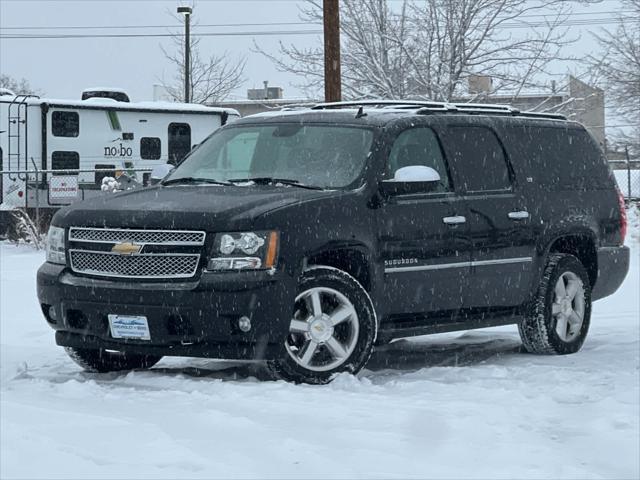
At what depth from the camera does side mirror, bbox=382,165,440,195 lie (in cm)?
840

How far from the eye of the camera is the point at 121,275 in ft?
25.6

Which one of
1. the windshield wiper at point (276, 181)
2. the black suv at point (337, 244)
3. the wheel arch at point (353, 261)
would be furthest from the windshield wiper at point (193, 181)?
the wheel arch at point (353, 261)

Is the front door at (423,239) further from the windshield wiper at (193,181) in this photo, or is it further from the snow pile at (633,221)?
the snow pile at (633,221)

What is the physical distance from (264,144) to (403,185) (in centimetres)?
109

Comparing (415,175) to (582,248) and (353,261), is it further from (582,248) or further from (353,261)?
(582,248)

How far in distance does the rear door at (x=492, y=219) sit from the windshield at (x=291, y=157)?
33.8 inches

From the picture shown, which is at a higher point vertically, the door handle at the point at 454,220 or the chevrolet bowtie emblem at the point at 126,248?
the door handle at the point at 454,220

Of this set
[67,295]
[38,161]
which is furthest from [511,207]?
Answer: [38,161]

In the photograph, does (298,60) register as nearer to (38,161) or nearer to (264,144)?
(38,161)

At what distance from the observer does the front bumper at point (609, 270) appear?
33.9 ft

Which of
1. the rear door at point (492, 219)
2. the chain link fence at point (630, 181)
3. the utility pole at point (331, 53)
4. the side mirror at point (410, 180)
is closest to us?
the side mirror at point (410, 180)

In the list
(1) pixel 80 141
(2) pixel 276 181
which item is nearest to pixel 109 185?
(1) pixel 80 141

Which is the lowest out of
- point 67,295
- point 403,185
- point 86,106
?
point 67,295

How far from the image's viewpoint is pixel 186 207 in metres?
Answer: 7.75
